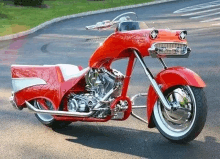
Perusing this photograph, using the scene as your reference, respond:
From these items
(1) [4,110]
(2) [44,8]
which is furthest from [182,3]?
(1) [4,110]

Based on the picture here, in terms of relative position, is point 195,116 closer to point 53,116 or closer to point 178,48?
point 178,48

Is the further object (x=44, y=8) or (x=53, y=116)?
(x=44, y=8)

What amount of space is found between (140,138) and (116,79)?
79 centimetres

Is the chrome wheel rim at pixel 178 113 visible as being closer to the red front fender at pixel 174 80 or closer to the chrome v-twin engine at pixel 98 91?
the red front fender at pixel 174 80

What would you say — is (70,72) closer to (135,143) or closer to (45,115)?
(45,115)

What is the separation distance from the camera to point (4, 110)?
7953 millimetres

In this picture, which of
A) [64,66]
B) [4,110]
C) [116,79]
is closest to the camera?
[116,79]

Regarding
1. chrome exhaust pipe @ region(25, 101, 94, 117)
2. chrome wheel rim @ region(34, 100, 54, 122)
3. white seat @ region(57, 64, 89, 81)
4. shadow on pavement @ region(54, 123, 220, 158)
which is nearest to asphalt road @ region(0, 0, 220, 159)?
shadow on pavement @ region(54, 123, 220, 158)

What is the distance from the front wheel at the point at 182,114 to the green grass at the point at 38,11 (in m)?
15.2

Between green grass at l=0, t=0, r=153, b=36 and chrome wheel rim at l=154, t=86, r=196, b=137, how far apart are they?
49.9 feet

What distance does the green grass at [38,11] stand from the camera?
2277 cm

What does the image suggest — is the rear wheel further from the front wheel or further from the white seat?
the front wheel

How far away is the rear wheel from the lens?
6656 mm

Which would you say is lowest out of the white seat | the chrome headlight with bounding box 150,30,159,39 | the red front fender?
the white seat
